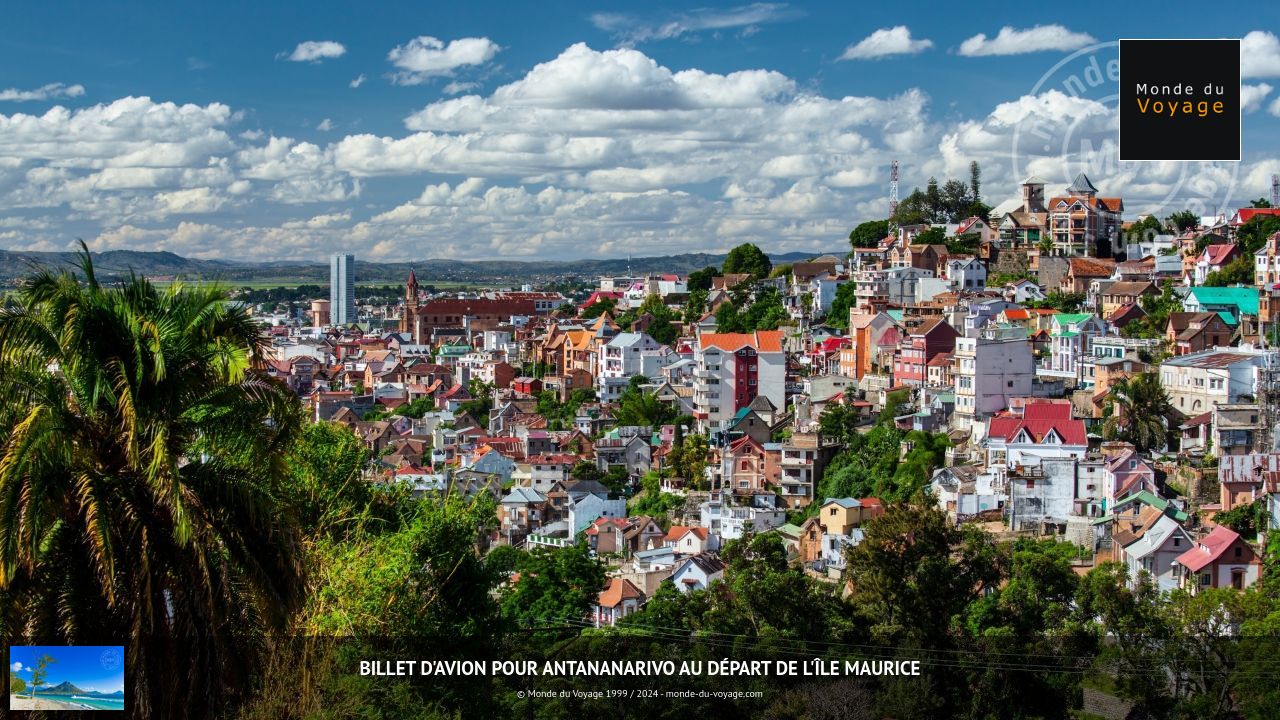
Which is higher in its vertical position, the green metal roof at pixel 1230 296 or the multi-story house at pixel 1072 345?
the green metal roof at pixel 1230 296

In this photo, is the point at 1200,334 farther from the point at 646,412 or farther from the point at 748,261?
the point at 748,261

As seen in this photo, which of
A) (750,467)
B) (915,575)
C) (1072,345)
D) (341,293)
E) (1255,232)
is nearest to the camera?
(915,575)

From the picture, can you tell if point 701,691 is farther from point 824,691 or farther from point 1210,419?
point 1210,419

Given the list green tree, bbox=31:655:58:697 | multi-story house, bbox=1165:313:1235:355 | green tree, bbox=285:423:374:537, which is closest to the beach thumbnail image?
green tree, bbox=31:655:58:697

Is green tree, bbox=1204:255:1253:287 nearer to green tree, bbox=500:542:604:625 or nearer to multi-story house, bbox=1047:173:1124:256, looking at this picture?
multi-story house, bbox=1047:173:1124:256

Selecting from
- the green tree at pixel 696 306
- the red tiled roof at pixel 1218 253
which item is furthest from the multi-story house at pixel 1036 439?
the green tree at pixel 696 306

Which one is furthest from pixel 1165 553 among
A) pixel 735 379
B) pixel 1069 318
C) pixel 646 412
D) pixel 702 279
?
pixel 702 279

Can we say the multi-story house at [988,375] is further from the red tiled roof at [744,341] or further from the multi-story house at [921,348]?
the red tiled roof at [744,341]
